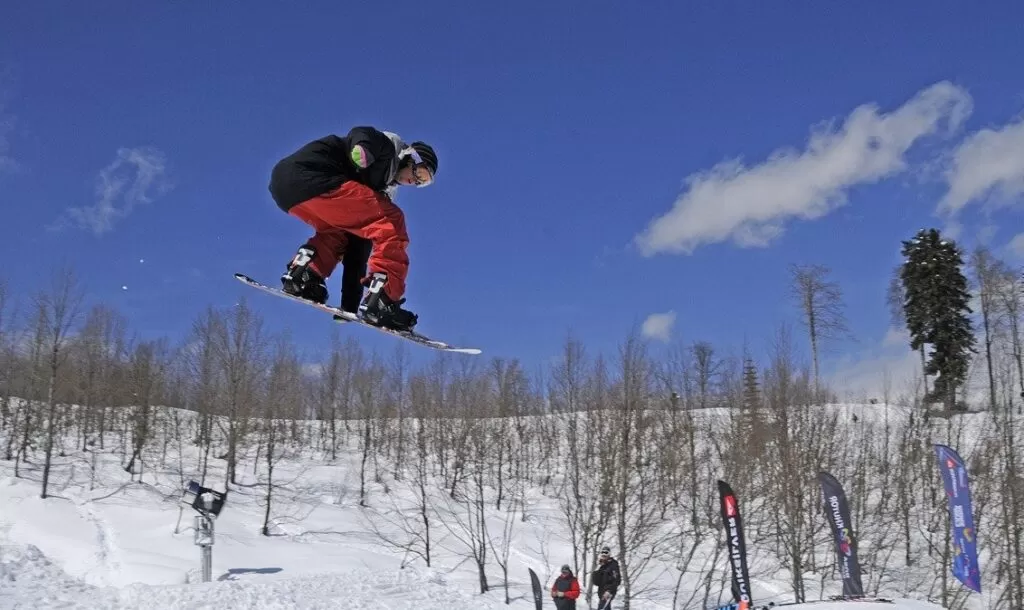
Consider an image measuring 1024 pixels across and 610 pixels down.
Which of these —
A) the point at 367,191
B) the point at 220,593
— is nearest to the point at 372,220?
the point at 367,191

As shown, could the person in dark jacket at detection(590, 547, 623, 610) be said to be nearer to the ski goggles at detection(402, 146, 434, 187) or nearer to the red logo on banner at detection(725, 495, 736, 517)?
the red logo on banner at detection(725, 495, 736, 517)

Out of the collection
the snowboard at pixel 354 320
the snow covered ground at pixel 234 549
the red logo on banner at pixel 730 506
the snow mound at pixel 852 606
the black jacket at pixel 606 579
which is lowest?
the snow covered ground at pixel 234 549

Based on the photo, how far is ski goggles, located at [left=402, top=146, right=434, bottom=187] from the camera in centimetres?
466

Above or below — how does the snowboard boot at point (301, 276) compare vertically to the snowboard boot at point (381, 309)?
above

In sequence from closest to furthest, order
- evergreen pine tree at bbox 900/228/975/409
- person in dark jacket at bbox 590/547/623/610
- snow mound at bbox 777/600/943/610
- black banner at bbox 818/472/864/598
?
snow mound at bbox 777/600/943/610, person in dark jacket at bbox 590/547/623/610, black banner at bbox 818/472/864/598, evergreen pine tree at bbox 900/228/975/409

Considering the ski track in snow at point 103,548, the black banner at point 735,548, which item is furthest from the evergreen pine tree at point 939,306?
the ski track in snow at point 103,548

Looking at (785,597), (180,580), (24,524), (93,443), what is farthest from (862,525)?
(93,443)

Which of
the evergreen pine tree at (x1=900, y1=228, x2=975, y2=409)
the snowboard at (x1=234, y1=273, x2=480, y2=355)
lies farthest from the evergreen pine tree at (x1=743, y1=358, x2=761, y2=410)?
the snowboard at (x1=234, y1=273, x2=480, y2=355)

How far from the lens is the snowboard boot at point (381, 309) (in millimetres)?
4910

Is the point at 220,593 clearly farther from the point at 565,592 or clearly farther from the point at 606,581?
the point at 606,581

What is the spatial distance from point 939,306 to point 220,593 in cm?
3793

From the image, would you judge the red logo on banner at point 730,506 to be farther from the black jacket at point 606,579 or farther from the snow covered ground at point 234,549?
the snow covered ground at point 234,549

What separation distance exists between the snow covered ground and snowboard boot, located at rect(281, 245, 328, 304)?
10.7 metres

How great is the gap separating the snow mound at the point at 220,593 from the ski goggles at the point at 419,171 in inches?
512
